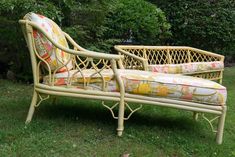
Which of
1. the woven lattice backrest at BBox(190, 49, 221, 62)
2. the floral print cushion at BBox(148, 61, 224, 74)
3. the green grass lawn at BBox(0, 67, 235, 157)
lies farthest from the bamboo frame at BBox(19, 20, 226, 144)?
the woven lattice backrest at BBox(190, 49, 221, 62)

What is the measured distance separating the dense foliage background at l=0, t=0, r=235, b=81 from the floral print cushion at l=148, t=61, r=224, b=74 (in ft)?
3.31

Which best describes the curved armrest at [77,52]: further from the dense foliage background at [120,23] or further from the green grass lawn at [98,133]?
the dense foliage background at [120,23]

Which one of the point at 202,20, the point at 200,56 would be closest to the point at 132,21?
the point at 200,56

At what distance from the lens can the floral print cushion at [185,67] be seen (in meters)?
5.99

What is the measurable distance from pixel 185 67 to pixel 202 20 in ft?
9.35

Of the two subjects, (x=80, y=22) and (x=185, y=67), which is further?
(x=185, y=67)

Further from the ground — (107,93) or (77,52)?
(77,52)

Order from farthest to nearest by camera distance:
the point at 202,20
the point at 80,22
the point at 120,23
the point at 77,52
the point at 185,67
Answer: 1. the point at 202,20
2. the point at 120,23
3. the point at 185,67
4. the point at 80,22
5. the point at 77,52

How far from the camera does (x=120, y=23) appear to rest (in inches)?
278

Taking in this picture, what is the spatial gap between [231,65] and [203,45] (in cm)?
216

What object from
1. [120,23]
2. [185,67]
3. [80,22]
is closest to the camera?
[80,22]

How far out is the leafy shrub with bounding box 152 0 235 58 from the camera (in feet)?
29.1

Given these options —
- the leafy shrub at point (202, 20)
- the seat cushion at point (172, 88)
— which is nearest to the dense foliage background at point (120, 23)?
the leafy shrub at point (202, 20)

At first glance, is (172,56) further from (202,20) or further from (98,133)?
(98,133)
